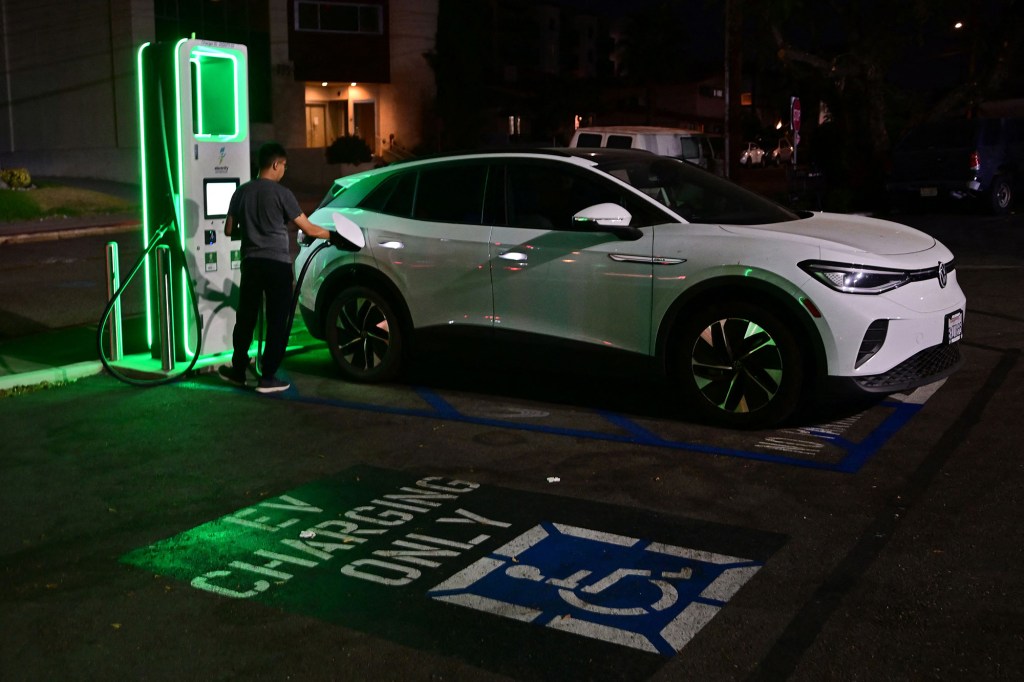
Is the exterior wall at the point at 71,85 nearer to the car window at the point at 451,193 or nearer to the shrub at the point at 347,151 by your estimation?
the shrub at the point at 347,151

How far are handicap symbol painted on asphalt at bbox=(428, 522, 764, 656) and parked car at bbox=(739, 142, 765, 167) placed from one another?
189 ft

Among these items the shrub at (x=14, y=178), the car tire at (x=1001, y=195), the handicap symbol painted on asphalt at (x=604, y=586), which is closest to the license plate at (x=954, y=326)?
the handicap symbol painted on asphalt at (x=604, y=586)

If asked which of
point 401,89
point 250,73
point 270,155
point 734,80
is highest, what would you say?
point 250,73

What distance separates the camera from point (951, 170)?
23.3 m

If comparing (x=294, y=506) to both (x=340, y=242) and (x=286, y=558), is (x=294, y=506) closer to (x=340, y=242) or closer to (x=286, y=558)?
(x=286, y=558)

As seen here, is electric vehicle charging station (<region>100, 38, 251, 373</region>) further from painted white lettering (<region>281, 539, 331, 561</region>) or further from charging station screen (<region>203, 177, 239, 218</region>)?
painted white lettering (<region>281, 539, 331, 561</region>)

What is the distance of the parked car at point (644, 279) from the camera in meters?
6.92

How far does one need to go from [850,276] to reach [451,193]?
292 centimetres

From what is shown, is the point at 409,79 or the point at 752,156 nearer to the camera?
the point at 409,79

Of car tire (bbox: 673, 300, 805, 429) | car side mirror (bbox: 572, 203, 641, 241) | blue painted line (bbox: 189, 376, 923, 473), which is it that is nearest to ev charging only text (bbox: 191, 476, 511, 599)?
blue painted line (bbox: 189, 376, 923, 473)

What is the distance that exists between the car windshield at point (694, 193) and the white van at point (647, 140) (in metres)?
16.7

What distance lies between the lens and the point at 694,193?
7.90 metres

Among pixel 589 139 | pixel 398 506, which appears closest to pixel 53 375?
pixel 398 506

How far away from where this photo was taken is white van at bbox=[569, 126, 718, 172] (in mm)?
25875
